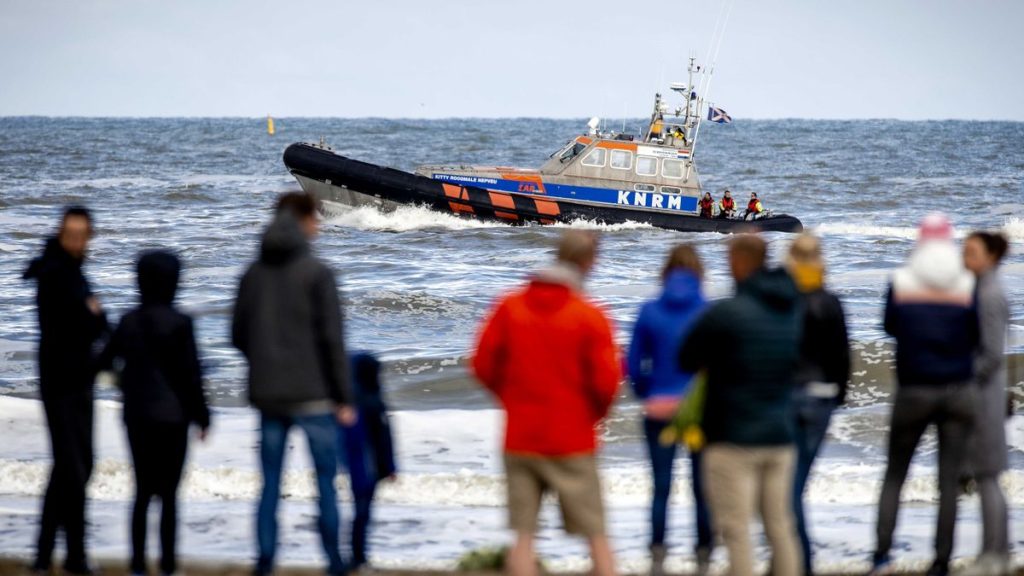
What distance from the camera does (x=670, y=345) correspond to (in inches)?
188

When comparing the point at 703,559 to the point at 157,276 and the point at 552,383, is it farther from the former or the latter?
the point at 157,276

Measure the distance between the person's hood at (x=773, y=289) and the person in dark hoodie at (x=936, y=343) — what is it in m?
0.81

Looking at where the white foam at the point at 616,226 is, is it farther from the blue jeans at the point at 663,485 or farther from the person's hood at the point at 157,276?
the person's hood at the point at 157,276

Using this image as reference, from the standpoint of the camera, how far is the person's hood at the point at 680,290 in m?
Result: 4.77

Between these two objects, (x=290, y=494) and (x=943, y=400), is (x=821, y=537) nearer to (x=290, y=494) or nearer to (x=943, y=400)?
(x=943, y=400)

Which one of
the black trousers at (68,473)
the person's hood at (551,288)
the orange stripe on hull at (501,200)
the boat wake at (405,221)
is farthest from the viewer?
the boat wake at (405,221)

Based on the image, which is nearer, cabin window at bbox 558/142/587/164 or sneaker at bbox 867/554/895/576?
sneaker at bbox 867/554/895/576

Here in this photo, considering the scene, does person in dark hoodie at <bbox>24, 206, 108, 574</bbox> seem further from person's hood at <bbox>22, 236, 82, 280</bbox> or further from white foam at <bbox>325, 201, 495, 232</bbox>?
white foam at <bbox>325, 201, 495, 232</bbox>

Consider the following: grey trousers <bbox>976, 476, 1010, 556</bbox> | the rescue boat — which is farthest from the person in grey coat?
the rescue boat

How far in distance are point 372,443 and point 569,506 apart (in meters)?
1.09

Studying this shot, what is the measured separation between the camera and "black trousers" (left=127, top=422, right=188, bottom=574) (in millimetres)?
4652

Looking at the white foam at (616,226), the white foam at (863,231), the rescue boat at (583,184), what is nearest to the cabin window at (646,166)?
the rescue boat at (583,184)

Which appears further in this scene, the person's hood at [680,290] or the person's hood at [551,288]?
the person's hood at [680,290]

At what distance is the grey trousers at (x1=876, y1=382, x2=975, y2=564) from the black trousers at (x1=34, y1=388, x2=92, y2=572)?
304cm
